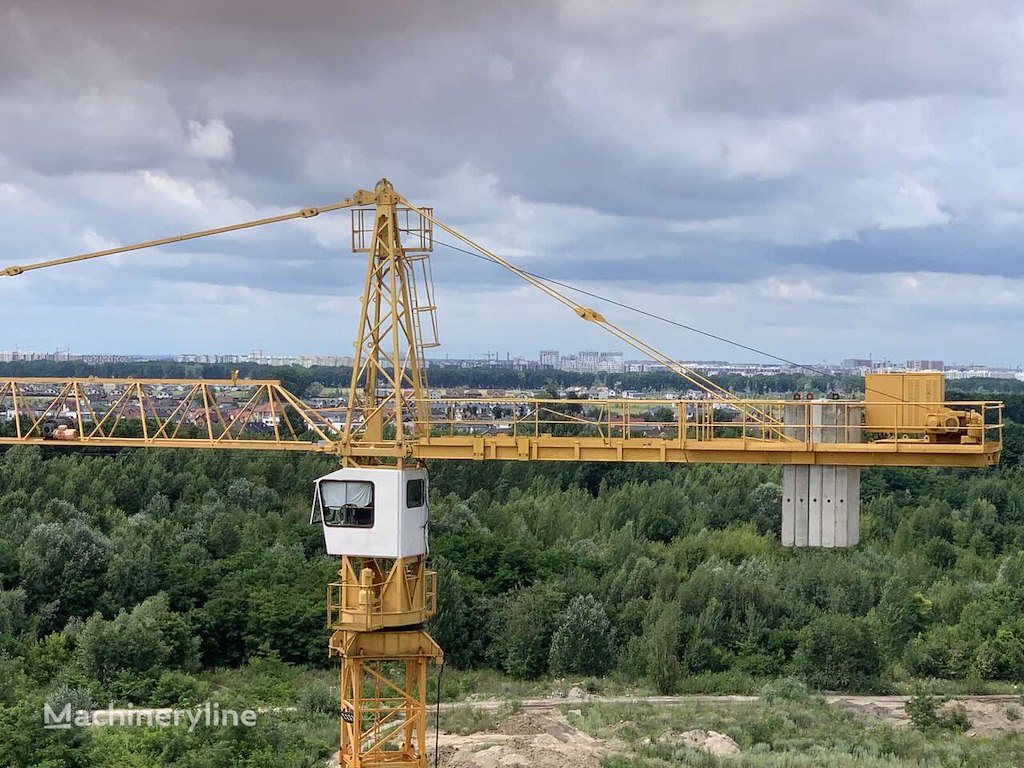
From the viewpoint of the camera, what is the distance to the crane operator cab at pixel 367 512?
31.2m

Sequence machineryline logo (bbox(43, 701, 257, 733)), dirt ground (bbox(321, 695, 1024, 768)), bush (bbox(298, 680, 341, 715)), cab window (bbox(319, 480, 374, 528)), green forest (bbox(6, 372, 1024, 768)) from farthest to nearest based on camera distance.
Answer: green forest (bbox(6, 372, 1024, 768)), bush (bbox(298, 680, 341, 715)), dirt ground (bbox(321, 695, 1024, 768)), machineryline logo (bbox(43, 701, 257, 733)), cab window (bbox(319, 480, 374, 528))

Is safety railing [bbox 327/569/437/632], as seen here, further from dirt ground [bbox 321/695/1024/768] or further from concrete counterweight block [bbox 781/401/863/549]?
concrete counterweight block [bbox 781/401/863/549]

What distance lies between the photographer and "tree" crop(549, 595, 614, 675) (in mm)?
56156

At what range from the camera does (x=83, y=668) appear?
1950 inches

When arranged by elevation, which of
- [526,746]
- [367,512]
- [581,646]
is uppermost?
[367,512]

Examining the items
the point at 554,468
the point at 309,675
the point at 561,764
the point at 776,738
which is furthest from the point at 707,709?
the point at 554,468

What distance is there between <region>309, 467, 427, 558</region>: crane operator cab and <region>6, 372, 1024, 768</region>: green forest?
313 inches

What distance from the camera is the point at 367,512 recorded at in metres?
31.4

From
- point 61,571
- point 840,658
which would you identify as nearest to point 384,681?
point 840,658

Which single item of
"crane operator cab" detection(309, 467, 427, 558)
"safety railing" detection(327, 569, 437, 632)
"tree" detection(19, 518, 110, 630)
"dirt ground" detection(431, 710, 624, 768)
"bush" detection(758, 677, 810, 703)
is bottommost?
"bush" detection(758, 677, 810, 703)

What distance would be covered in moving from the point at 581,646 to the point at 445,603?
257 inches

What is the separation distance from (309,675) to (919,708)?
78.4 ft

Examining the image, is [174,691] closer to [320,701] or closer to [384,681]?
[320,701]

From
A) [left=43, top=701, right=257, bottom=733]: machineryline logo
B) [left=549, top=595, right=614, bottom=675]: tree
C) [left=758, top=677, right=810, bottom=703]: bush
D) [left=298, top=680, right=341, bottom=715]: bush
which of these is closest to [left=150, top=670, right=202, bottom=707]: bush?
[left=43, top=701, right=257, bottom=733]: machineryline logo
